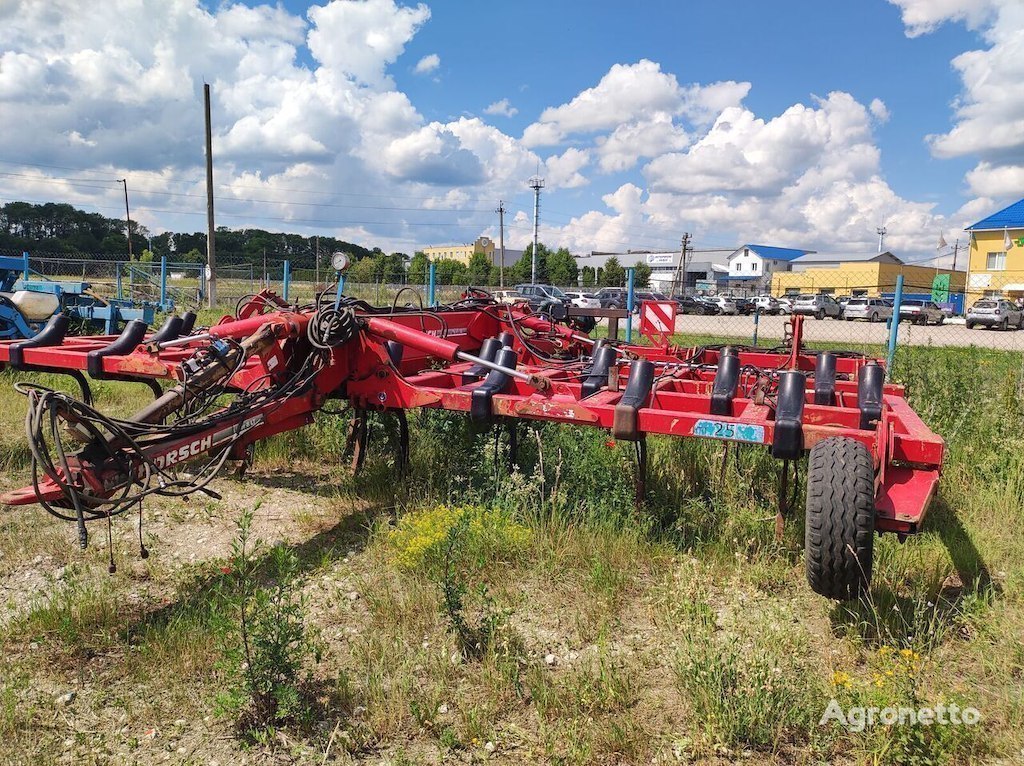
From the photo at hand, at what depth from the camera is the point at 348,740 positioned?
8.78 ft

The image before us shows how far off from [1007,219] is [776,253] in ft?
188

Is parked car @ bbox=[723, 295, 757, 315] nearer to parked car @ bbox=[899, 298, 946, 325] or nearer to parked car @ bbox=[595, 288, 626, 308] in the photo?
parked car @ bbox=[595, 288, 626, 308]

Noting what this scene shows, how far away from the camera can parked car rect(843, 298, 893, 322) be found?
128 ft

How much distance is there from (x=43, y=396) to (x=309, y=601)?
1.62 meters

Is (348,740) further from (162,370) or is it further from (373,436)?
(373,436)

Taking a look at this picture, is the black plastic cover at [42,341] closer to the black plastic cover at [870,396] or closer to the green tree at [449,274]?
the black plastic cover at [870,396]

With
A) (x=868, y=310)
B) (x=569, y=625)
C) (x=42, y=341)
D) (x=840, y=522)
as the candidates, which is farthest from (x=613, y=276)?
(x=840, y=522)

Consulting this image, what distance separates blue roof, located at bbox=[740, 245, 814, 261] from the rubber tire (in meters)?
104

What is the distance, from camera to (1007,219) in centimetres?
4603

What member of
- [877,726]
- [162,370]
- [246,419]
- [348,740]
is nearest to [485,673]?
[348,740]

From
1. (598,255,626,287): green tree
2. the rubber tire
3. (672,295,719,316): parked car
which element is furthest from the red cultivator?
(598,255,626,287): green tree

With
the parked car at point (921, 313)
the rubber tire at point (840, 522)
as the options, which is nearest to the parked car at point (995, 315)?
the parked car at point (921, 313)

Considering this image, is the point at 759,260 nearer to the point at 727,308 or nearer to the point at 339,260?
the point at 727,308

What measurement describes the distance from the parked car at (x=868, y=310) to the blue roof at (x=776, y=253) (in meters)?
62.9
